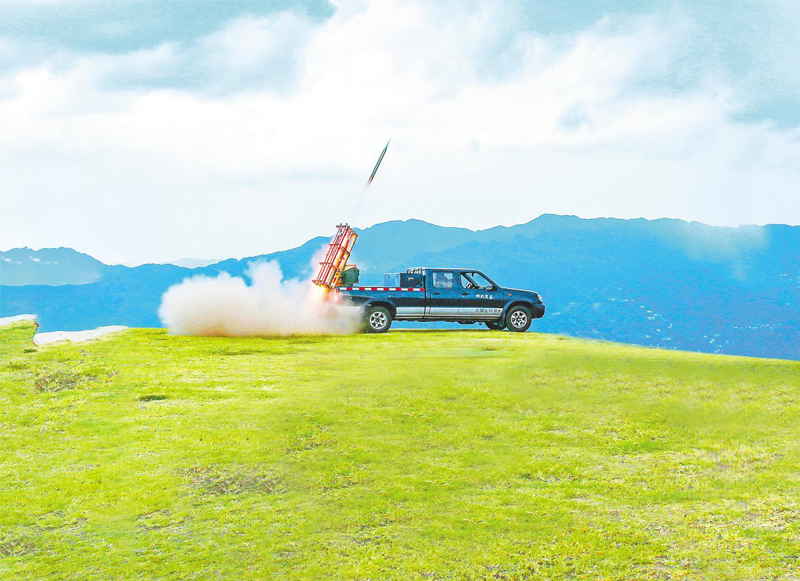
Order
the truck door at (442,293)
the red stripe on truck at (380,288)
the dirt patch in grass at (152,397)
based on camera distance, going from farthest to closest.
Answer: the truck door at (442,293) < the red stripe on truck at (380,288) < the dirt patch in grass at (152,397)

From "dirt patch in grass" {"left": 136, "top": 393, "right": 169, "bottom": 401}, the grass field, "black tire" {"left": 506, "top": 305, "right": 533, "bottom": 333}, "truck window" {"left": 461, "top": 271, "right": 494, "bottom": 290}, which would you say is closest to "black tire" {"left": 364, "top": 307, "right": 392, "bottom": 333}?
"truck window" {"left": 461, "top": 271, "right": 494, "bottom": 290}

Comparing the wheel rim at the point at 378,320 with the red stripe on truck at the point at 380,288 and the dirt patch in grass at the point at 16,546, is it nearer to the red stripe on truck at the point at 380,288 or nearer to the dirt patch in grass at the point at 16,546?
the red stripe on truck at the point at 380,288

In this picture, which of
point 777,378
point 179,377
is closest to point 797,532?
point 777,378

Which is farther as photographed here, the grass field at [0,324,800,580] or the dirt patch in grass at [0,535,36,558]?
the dirt patch in grass at [0,535,36,558]

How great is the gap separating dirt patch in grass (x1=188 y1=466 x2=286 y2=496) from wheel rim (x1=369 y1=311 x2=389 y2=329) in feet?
52.1

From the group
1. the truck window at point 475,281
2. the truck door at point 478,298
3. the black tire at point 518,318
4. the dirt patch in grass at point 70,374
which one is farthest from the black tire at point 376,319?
the dirt patch in grass at point 70,374

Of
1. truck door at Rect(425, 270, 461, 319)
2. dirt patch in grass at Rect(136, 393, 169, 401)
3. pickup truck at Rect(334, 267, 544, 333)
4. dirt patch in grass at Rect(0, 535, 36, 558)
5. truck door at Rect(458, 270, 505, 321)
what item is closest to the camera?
dirt patch in grass at Rect(0, 535, 36, 558)

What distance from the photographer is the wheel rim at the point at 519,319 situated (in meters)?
25.3

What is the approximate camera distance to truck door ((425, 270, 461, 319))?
2455cm

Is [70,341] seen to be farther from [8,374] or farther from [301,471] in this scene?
[301,471]

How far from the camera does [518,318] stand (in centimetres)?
2534

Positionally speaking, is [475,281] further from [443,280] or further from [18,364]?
[18,364]

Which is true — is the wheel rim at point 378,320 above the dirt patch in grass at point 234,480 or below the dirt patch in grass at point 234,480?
above

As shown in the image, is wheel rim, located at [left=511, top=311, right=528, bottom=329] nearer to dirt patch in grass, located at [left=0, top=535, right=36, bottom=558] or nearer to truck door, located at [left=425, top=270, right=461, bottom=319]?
truck door, located at [left=425, top=270, right=461, bottom=319]
